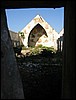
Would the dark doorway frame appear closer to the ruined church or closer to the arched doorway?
the ruined church

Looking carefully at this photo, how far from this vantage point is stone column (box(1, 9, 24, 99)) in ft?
17.7

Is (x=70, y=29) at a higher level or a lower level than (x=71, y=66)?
higher

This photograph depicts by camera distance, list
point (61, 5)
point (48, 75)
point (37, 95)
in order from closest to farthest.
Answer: point (61, 5), point (37, 95), point (48, 75)

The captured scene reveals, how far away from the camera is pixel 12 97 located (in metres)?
5.65

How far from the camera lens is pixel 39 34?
37.9m

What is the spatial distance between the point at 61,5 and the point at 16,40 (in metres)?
28.2

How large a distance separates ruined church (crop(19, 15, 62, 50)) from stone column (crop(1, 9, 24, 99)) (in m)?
28.2

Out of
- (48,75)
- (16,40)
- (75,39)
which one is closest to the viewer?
(75,39)

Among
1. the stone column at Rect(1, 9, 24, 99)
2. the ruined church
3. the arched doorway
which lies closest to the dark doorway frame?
the stone column at Rect(1, 9, 24, 99)

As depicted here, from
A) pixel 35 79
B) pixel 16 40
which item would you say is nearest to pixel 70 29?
pixel 35 79

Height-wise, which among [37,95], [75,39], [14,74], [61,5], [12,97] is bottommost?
[37,95]

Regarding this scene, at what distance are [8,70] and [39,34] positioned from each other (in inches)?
1280

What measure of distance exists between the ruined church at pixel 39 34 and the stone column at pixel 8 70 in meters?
28.2

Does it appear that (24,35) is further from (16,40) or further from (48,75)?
(48,75)
